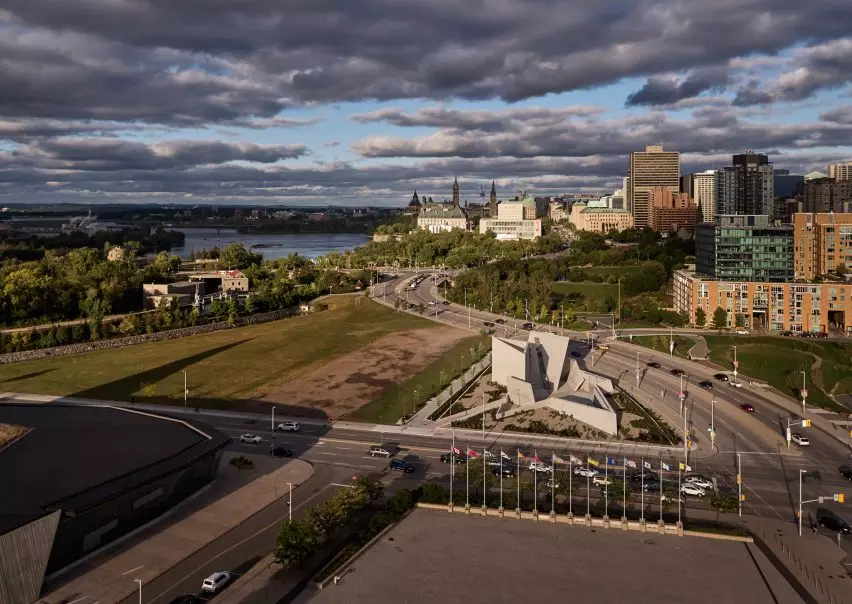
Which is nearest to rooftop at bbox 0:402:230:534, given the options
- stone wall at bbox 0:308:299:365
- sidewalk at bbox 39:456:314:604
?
sidewalk at bbox 39:456:314:604

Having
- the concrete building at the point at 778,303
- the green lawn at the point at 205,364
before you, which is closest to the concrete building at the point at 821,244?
the concrete building at the point at 778,303

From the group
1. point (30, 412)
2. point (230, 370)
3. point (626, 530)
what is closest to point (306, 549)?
point (626, 530)

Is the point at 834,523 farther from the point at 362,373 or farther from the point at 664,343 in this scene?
the point at 664,343

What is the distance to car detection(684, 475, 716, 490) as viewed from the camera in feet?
123

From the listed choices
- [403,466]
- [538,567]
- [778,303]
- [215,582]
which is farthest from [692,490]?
[778,303]

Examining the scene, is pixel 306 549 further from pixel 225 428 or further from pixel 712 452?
pixel 712 452

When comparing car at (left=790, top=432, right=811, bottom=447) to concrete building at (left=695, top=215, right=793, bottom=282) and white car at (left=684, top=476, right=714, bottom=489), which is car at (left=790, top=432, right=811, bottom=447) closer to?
white car at (left=684, top=476, right=714, bottom=489)

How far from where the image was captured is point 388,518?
32.6 m

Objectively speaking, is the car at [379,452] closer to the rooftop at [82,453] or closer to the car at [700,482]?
the rooftop at [82,453]

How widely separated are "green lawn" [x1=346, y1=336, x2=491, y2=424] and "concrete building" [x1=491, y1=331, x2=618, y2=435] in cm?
536

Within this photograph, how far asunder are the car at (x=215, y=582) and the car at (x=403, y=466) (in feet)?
47.4

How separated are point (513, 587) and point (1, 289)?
250ft

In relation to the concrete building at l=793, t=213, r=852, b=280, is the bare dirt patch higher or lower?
lower

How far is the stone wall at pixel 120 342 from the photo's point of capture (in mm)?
71938
